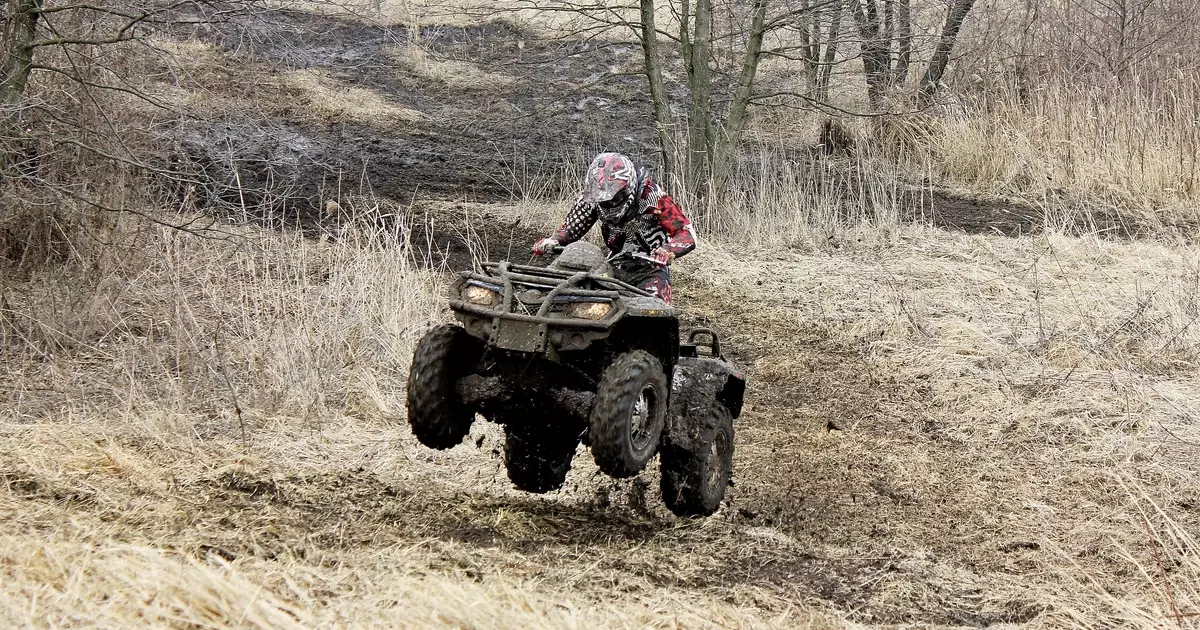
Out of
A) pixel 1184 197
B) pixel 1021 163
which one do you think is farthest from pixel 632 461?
pixel 1021 163

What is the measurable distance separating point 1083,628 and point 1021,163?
422 inches

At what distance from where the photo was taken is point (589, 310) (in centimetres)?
477

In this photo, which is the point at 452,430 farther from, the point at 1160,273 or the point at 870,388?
the point at 1160,273

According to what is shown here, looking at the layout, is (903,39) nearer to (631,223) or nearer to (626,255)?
(631,223)

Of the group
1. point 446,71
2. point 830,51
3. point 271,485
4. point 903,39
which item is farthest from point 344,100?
point 271,485

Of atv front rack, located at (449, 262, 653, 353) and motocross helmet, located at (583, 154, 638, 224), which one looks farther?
motocross helmet, located at (583, 154, 638, 224)

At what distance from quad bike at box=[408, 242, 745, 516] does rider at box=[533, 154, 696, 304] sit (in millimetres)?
578

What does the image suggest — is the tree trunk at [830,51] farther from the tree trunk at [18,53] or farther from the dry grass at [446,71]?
the tree trunk at [18,53]

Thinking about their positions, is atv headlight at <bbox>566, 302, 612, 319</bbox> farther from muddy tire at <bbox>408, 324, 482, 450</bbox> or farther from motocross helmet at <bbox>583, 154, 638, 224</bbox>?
motocross helmet at <bbox>583, 154, 638, 224</bbox>

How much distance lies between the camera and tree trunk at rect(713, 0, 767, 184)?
13367 mm

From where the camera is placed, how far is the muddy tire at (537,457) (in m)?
5.45

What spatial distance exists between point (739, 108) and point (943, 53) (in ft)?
12.2

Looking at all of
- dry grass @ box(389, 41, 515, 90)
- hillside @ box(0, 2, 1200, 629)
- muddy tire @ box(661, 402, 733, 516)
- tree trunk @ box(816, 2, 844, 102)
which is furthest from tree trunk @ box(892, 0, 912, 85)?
muddy tire @ box(661, 402, 733, 516)

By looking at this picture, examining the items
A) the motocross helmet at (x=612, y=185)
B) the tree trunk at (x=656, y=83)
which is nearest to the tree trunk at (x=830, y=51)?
the tree trunk at (x=656, y=83)
